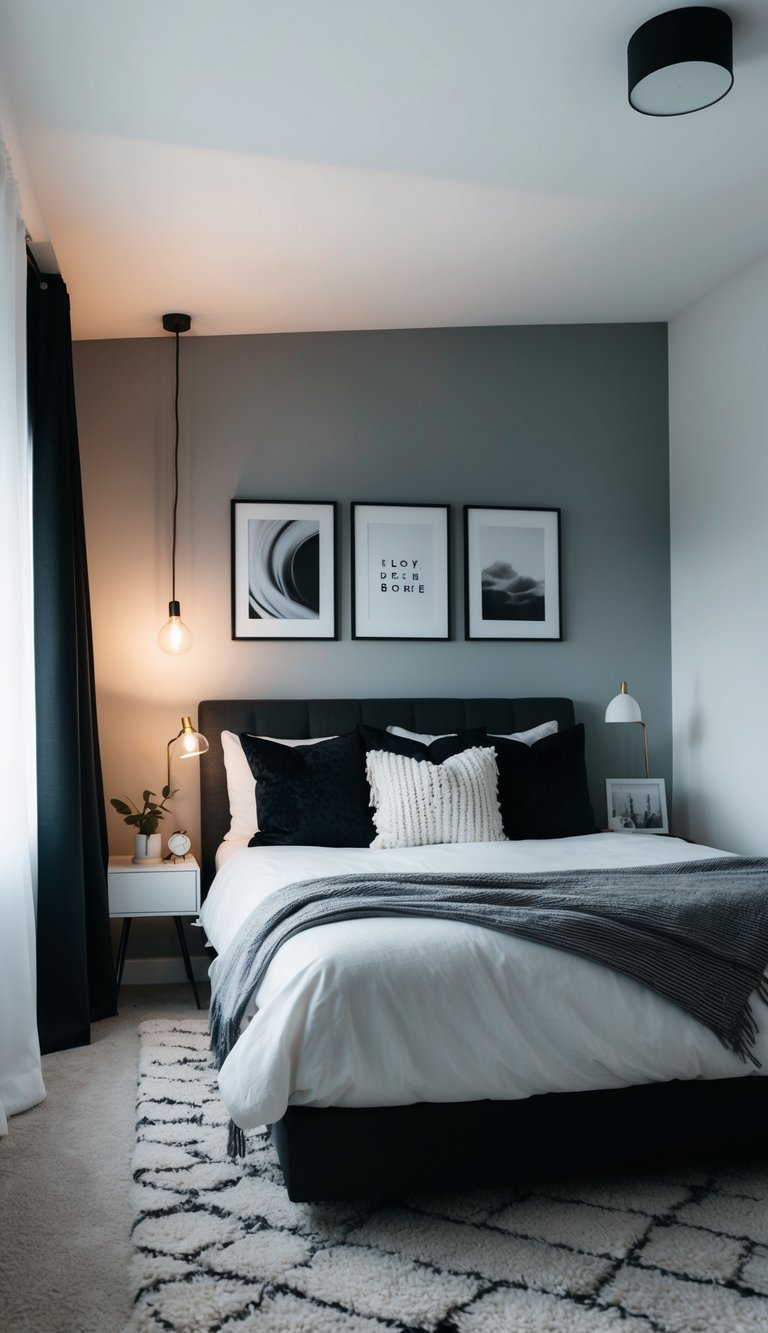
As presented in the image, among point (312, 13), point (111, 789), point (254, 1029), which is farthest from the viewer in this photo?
point (111, 789)

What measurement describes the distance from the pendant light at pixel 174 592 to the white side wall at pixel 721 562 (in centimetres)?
220

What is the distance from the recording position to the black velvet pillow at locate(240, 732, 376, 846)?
3982 millimetres

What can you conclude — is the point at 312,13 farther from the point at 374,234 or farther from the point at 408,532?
the point at 408,532

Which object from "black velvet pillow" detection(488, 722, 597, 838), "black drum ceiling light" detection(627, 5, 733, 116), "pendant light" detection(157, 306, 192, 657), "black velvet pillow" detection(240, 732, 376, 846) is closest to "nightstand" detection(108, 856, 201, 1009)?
"black velvet pillow" detection(240, 732, 376, 846)

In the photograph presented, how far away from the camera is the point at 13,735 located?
9.79 feet

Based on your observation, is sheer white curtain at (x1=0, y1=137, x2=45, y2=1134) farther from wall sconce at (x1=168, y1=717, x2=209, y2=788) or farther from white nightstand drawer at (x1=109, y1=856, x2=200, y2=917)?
wall sconce at (x1=168, y1=717, x2=209, y2=788)

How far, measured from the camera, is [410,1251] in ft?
7.23

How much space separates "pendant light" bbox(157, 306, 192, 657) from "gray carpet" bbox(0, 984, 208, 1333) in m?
1.59

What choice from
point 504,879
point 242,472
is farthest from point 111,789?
Result: point 504,879

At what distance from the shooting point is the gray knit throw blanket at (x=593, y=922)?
2439 millimetres

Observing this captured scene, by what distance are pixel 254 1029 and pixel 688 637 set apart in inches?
127

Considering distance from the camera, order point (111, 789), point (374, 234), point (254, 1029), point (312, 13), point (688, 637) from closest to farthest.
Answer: point (254, 1029)
point (312, 13)
point (374, 234)
point (111, 789)
point (688, 637)

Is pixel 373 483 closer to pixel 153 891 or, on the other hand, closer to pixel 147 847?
pixel 147 847

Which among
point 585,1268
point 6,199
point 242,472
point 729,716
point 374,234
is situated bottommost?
point 585,1268
